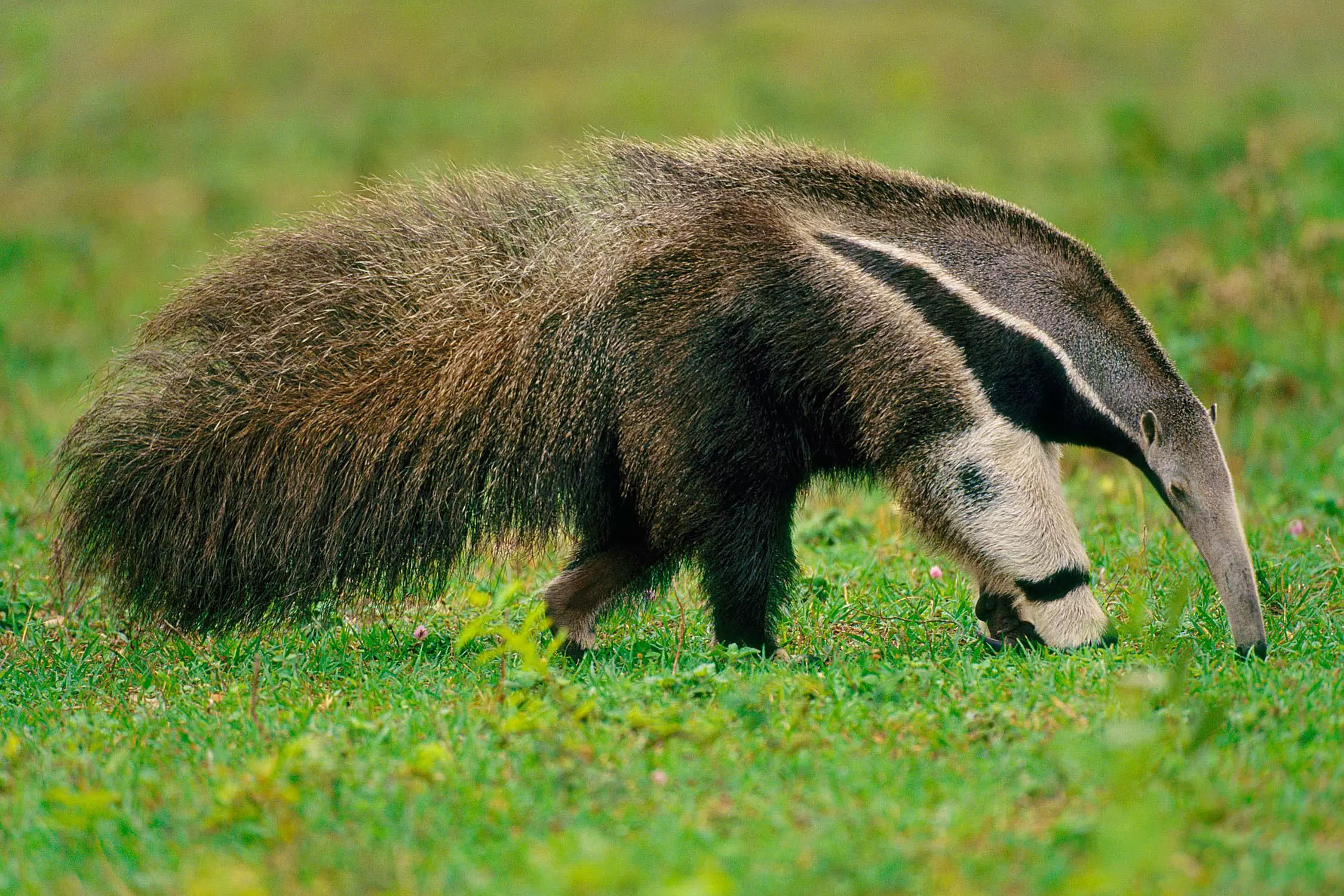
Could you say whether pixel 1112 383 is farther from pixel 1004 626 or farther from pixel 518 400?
pixel 518 400

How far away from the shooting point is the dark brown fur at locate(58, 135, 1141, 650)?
4.85m

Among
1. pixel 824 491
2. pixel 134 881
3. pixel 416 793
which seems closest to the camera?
pixel 134 881

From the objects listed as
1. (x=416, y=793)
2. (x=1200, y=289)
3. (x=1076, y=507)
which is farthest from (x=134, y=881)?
(x=1200, y=289)

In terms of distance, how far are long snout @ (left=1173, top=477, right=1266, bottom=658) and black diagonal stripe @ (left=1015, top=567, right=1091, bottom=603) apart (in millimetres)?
410

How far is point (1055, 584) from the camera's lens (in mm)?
4863

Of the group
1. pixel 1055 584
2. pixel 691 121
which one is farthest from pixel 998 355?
pixel 691 121

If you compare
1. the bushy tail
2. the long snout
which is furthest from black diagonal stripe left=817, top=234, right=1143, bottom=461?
Result: the bushy tail

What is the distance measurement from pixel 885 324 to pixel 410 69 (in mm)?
18733

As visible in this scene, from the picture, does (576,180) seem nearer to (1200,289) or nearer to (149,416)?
(149,416)

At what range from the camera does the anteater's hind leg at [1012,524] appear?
477cm

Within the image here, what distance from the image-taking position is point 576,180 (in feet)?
→ 17.4

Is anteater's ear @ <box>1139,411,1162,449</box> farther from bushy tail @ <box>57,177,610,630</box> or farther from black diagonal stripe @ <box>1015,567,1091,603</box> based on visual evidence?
bushy tail @ <box>57,177,610,630</box>

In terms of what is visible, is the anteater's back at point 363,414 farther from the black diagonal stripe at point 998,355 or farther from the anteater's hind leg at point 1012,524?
the anteater's hind leg at point 1012,524

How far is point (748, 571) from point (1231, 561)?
165 cm
